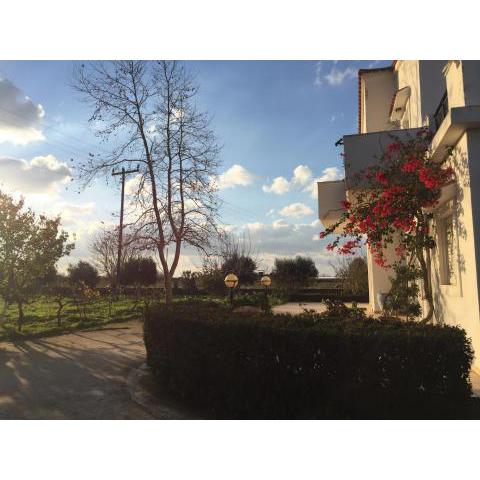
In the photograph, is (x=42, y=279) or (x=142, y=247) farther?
(x=42, y=279)

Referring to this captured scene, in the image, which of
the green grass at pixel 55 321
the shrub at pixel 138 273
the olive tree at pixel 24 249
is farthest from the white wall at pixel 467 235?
the shrub at pixel 138 273

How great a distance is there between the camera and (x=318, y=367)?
14.1 ft

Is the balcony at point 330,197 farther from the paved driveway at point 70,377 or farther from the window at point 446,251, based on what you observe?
the paved driveway at point 70,377

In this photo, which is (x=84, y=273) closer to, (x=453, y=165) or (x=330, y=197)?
(x=330, y=197)

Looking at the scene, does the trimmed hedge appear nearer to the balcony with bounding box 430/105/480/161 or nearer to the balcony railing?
the balcony with bounding box 430/105/480/161

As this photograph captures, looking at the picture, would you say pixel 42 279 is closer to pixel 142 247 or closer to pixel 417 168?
pixel 142 247

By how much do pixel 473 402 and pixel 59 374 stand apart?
19.9 feet

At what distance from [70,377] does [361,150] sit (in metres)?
7.29

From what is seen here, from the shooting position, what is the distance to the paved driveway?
5152mm

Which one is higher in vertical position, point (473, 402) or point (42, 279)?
point (42, 279)

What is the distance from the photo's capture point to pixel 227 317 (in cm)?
529
